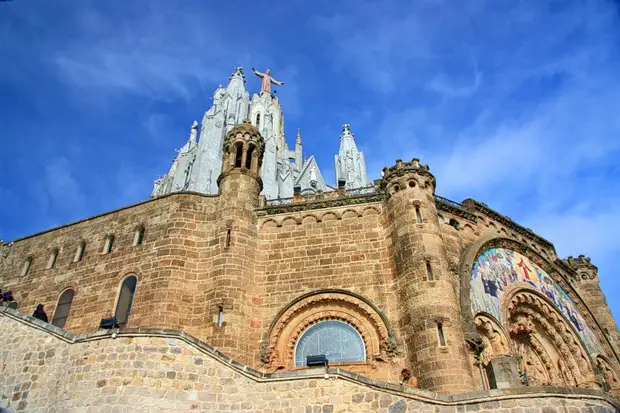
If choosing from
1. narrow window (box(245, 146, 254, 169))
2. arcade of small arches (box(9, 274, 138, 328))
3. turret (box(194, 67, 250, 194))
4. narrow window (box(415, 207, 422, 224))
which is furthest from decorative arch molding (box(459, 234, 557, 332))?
turret (box(194, 67, 250, 194))

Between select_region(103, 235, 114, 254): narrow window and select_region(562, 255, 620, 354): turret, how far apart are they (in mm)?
21262

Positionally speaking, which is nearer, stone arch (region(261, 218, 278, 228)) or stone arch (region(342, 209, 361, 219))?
stone arch (region(342, 209, 361, 219))

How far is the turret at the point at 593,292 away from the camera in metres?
23.5

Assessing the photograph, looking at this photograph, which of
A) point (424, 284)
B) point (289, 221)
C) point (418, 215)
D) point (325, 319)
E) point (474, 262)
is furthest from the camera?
point (289, 221)

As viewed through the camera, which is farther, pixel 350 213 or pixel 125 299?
pixel 350 213

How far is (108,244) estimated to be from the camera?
1964 centimetres

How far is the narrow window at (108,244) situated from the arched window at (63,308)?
6.33 ft

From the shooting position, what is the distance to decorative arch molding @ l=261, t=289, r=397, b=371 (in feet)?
51.7

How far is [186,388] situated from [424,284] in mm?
8131

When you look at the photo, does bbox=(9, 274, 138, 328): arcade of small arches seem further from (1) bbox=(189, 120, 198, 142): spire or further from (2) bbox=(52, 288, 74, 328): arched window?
(1) bbox=(189, 120, 198, 142): spire

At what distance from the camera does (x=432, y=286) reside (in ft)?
51.4

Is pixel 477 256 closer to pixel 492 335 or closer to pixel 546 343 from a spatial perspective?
pixel 492 335

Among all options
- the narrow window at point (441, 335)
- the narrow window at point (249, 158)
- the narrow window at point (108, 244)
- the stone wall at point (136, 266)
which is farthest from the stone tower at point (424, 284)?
the narrow window at point (108, 244)

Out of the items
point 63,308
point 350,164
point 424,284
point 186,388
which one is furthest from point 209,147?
point 186,388
